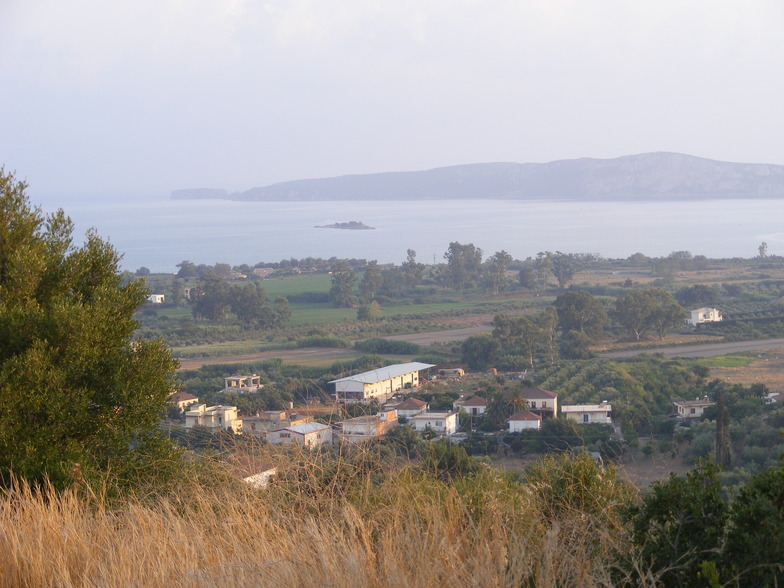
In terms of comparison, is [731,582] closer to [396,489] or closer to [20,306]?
[396,489]

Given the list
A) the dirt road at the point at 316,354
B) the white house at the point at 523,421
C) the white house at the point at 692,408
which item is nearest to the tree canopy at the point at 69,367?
the white house at the point at 523,421

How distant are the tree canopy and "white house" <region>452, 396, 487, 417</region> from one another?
29.3ft

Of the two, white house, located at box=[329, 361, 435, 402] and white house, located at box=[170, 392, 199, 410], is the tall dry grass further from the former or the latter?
white house, located at box=[329, 361, 435, 402]

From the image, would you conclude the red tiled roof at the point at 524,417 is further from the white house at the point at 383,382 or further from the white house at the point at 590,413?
the white house at the point at 383,382

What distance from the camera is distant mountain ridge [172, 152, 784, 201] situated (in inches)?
4975

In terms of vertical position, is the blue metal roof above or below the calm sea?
below

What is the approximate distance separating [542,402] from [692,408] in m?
2.32

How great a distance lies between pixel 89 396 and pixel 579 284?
33.7m

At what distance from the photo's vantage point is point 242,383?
658 inches

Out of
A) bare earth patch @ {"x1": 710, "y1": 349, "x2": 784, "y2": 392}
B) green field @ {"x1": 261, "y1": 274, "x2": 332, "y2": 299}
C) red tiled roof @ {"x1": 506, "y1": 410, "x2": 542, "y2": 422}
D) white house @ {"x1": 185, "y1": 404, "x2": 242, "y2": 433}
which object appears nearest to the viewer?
white house @ {"x1": 185, "y1": 404, "x2": 242, "y2": 433}

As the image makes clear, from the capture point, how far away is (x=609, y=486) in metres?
3.34

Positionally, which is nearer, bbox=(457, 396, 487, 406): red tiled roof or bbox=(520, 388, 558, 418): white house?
bbox=(520, 388, 558, 418): white house

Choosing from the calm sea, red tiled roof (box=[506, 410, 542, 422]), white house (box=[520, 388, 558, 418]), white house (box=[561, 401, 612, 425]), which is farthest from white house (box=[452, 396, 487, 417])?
the calm sea

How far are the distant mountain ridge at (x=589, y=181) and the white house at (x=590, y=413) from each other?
121836 millimetres
